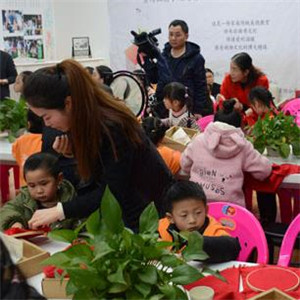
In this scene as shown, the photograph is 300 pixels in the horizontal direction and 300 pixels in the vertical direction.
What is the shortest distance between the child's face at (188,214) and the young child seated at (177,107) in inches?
57.1

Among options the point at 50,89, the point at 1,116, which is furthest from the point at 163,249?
the point at 1,116

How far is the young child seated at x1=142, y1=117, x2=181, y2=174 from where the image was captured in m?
2.50

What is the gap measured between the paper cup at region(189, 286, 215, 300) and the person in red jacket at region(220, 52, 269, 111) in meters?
2.64

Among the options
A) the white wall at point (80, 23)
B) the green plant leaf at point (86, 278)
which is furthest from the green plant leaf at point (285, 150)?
the white wall at point (80, 23)

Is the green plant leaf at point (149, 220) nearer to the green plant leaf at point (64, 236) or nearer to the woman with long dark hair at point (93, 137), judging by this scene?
the green plant leaf at point (64, 236)

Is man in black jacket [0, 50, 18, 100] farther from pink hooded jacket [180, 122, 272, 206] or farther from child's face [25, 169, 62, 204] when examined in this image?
child's face [25, 169, 62, 204]

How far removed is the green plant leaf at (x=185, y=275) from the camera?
3.32 ft

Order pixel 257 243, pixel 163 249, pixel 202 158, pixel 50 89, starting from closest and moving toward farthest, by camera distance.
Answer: pixel 163 249 → pixel 50 89 → pixel 257 243 → pixel 202 158

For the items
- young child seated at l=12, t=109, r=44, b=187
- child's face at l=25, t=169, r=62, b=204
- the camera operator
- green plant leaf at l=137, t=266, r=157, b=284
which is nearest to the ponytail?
the camera operator

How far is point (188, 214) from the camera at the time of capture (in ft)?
5.46

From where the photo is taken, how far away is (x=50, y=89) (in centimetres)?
148

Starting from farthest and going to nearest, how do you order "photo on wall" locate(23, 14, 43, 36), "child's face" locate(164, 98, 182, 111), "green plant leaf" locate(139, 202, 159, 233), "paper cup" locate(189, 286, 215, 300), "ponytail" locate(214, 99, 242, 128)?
"photo on wall" locate(23, 14, 43, 36) < "child's face" locate(164, 98, 182, 111) < "ponytail" locate(214, 99, 242, 128) < "paper cup" locate(189, 286, 215, 300) < "green plant leaf" locate(139, 202, 159, 233)

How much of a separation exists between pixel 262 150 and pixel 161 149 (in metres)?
0.55

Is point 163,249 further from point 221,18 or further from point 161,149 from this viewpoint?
point 221,18
